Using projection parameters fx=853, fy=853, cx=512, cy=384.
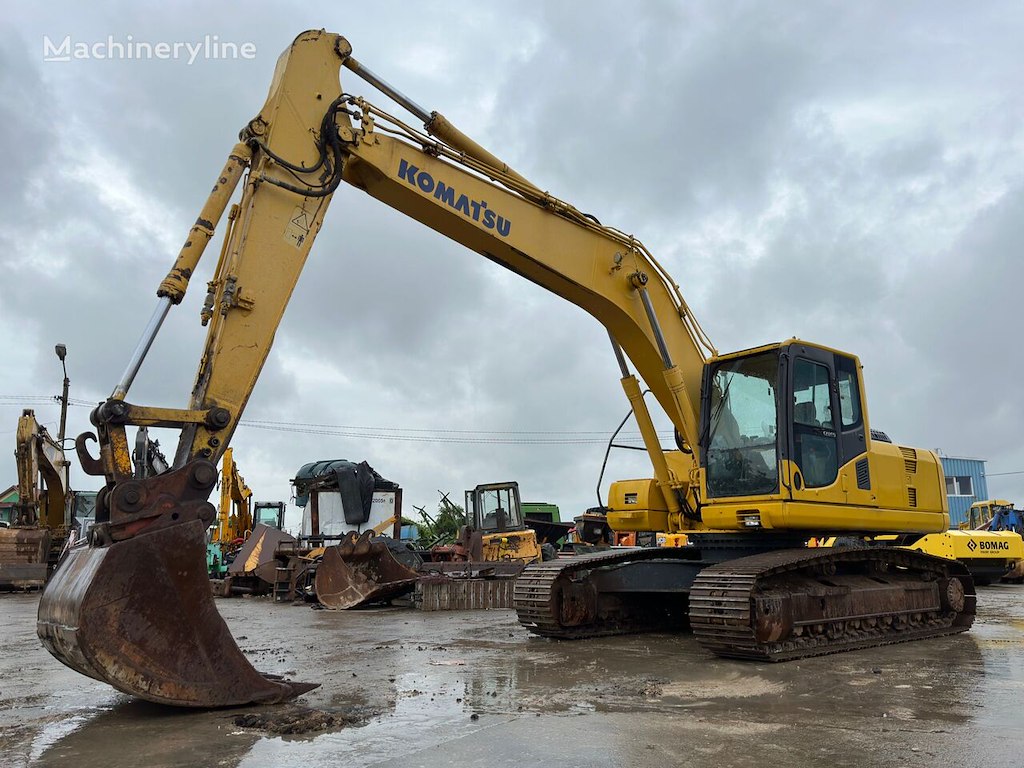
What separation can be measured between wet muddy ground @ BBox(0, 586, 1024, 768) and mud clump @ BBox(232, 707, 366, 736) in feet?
0.04

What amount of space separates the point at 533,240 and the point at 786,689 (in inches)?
169

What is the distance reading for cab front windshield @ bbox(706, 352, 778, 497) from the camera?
24.6 ft

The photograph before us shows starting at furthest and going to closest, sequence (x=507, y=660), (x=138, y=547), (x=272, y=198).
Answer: (x=507, y=660) → (x=272, y=198) → (x=138, y=547)

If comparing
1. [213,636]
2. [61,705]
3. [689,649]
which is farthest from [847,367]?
[61,705]

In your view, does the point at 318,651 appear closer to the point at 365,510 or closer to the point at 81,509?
the point at 365,510

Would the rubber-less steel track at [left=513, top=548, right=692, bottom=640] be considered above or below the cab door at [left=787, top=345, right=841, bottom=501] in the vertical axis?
below

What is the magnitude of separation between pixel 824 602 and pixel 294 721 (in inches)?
187

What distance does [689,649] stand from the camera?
24.4 feet

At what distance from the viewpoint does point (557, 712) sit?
15.7 ft

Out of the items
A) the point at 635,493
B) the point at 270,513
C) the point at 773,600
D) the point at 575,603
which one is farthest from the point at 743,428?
the point at 270,513

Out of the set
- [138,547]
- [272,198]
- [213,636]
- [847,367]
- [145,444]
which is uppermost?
[272,198]

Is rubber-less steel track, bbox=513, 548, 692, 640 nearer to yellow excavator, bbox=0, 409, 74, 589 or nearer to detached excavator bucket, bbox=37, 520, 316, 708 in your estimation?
detached excavator bucket, bbox=37, 520, 316, 708

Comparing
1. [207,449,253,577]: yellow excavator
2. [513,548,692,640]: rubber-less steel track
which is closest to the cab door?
[513,548,692,640]: rubber-less steel track

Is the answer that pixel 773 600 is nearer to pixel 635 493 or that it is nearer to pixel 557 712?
pixel 635 493
